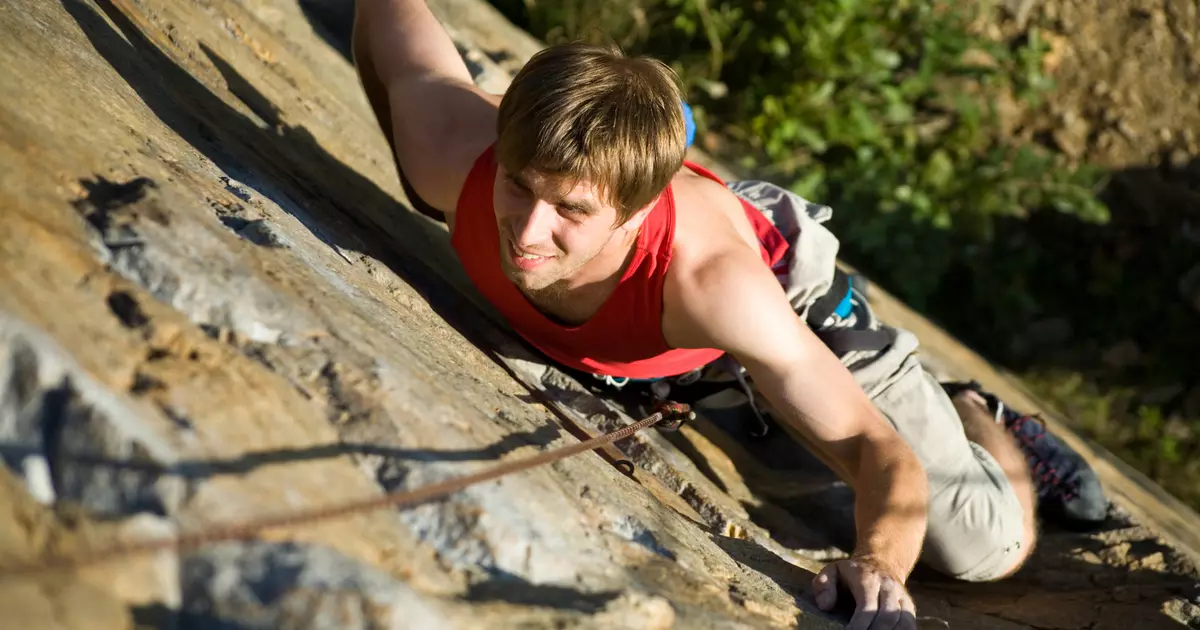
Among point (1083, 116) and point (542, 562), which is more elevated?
point (1083, 116)

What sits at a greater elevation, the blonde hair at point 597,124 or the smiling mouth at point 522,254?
the blonde hair at point 597,124

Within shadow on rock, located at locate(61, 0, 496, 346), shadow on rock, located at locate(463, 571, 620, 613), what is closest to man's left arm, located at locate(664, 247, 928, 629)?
shadow on rock, located at locate(61, 0, 496, 346)

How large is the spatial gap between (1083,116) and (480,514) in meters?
5.56

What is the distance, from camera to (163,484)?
1.43 metres

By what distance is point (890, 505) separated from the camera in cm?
240

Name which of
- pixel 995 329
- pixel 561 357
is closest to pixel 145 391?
pixel 561 357

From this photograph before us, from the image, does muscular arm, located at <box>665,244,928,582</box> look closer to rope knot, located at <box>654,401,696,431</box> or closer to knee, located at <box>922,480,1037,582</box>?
rope knot, located at <box>654,401,696,431</box>

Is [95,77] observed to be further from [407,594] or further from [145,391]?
[407,594]

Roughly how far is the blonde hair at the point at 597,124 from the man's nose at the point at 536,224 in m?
0.09

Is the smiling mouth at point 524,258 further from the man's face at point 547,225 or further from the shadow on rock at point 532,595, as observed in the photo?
the shadow on rock at point 532,595

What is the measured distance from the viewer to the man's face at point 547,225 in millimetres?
2305

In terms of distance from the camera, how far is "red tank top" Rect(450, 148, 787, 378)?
99.3 inches

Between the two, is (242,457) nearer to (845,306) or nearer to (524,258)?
(524,258)

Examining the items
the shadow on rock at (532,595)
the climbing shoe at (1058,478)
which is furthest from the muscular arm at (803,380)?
the climbing shoe at (1058,478)
